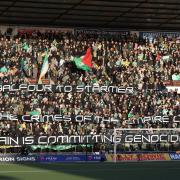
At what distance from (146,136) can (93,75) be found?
11521 millimetres

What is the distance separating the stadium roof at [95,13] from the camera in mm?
36781

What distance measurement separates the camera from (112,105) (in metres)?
37.2

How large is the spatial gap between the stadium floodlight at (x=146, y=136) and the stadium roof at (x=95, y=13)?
10717 mm

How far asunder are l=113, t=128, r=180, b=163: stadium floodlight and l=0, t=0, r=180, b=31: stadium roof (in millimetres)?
10717

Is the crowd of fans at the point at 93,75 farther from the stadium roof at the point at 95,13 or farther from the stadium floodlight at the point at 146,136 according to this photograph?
the stadium floodlight at the point at 146,136

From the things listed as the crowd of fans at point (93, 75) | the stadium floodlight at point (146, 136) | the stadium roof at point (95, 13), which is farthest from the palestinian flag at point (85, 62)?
the stadium floodlight at point (146, 136)

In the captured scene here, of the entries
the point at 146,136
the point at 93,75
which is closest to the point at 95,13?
the point at 93,75

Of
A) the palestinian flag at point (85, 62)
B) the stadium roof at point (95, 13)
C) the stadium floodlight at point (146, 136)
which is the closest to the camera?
the stadium floodlight at point (146, 136)

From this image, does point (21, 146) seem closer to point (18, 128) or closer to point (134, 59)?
point (18, 128)

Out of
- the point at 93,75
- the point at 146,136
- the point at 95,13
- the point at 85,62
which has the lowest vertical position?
the point at 146,136

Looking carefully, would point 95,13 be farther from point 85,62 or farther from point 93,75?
point 93,75

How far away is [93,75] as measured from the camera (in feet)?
131

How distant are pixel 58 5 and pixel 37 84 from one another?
17.9 feet

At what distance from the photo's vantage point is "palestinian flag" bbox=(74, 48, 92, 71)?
3997 centimetres
